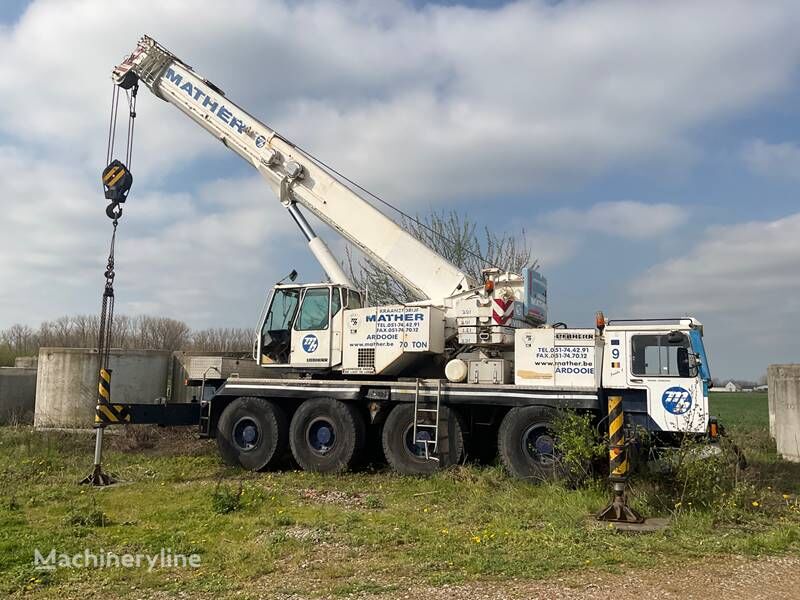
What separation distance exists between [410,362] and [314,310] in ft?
6.74

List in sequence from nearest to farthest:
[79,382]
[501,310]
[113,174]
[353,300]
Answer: [501,310]
[353,300]
[113,174]
[79,382]

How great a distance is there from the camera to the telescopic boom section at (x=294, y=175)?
12609 mm

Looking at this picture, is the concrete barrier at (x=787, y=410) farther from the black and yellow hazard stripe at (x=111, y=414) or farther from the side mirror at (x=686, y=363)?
the black and yellow hazard stripe at (x=111, y=414)

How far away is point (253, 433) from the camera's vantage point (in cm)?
1273

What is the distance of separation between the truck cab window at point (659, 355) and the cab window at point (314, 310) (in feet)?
17.3

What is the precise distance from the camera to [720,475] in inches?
336

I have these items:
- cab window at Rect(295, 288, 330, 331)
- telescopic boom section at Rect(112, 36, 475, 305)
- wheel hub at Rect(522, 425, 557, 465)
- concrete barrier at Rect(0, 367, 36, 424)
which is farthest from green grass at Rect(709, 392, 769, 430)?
concrete barrier at Rect(0, 367, 36, 424)

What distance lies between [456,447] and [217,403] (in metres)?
4.74

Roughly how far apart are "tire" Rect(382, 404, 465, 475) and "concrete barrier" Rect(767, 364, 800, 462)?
23.5 feet

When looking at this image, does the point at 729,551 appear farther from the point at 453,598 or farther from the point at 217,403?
the point at 217,403

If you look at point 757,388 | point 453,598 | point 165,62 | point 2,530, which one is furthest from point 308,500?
point 757,388

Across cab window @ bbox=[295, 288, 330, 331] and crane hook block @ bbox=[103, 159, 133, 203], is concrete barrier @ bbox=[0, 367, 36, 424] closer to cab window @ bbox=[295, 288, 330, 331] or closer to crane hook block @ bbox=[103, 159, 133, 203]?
crane hook block @ bbox=[103, 159, 133, 203]

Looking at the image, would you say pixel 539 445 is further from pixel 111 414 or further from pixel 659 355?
pixel 111 414

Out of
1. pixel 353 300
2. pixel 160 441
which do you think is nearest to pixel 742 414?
pixel 353 300
